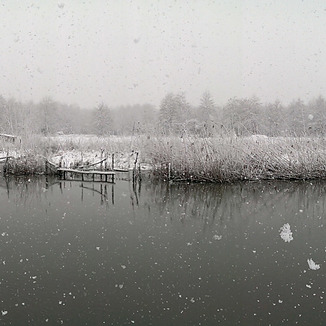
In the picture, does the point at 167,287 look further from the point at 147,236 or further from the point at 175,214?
the point at 175,214

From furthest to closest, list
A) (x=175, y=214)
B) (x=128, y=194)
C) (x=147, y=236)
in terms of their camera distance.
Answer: (x=128, y=194) → (x=175, y=214) → (x=147, y=236)

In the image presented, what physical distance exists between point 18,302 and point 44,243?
1996 mm

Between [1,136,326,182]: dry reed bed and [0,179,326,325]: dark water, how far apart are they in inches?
120

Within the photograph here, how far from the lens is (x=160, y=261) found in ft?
16.6

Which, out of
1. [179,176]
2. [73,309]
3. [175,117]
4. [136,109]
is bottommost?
[73,309]

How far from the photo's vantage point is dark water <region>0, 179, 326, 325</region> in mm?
3686

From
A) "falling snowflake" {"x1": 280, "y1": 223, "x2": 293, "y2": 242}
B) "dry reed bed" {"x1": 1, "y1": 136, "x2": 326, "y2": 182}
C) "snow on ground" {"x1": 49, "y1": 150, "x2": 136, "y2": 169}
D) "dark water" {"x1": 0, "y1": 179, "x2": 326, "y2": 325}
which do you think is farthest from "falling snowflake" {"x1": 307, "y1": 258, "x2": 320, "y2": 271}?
"snow on ground" {"x1": 49, "y1": 150, "x2": 136, "y2": 169}

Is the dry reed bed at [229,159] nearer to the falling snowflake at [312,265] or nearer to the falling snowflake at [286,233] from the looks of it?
the falling snowflake at [286,233]

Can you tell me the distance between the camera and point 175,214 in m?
7.82

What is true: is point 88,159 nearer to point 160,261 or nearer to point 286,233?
point 286,233

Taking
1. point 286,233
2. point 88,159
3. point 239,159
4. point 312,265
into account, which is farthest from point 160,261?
point 88,159

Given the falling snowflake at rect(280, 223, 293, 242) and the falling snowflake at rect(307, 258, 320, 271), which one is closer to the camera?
the falling snowflake at rect(307, 258, 320, 271)

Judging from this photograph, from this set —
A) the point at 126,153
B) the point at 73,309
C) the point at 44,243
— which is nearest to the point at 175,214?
the point at 44,243

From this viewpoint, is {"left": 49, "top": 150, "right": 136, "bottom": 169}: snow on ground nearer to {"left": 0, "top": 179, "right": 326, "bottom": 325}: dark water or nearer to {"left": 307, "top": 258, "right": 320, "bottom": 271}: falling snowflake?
{"left": 0, "top": 179, "right": 326, "bottom": 325}: dark water
